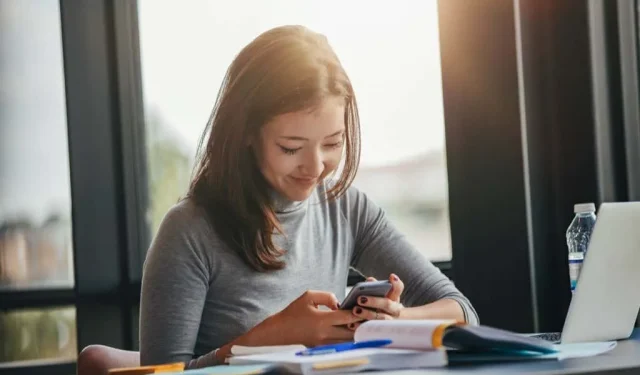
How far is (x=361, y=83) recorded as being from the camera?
10.4 ft

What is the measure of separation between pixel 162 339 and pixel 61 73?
1.72 m

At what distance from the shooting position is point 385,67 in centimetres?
320

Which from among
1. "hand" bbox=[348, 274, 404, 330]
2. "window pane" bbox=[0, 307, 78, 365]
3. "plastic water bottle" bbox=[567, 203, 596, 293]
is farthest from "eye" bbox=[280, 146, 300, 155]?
"window pane" bbox=[0, 307, 78, 365]

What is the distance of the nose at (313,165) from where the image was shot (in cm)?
173

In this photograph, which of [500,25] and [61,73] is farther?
[61,73]

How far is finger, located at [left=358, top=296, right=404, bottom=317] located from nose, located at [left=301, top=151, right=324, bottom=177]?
361 mm

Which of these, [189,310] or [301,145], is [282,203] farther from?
[189,310]

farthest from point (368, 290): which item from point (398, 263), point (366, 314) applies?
point (398, 263)

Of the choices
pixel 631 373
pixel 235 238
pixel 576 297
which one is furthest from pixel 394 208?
pixel 631 373

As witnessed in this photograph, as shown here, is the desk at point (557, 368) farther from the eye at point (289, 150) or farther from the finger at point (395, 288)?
the eye at point (289, 150)

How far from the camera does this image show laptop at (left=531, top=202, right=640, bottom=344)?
4.26 feet

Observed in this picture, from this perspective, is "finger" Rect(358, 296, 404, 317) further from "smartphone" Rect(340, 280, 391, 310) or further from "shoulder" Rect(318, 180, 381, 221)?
"shoulder" Rect(318, 180, 381, 221)

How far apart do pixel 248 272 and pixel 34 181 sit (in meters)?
Result: 1.55

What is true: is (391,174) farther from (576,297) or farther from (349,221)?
(576,297)
